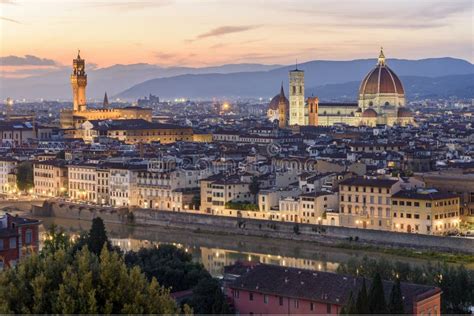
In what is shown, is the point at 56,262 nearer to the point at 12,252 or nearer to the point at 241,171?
the point at 12,252

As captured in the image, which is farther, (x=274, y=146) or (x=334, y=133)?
(x=334, y=133)

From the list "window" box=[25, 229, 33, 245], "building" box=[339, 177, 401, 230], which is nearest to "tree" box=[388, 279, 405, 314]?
"window" box=[25, 229, 33, 245]

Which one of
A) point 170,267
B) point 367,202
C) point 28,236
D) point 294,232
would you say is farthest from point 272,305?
point 367,202

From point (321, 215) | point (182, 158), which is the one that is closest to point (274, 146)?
point (182, 158)

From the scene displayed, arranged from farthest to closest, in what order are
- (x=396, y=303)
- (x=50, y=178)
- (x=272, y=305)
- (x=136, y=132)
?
(x=136, y=132)
(x=50, y=178)
(x=272, y=305)
(x=396, y=303)

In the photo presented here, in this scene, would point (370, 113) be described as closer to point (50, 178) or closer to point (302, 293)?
point (50, 178)

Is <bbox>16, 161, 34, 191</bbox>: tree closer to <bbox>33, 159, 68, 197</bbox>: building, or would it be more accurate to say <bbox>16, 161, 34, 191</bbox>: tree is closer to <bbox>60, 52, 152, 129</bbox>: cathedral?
<bbox>33, 159, 68, 197</bbox>: building
